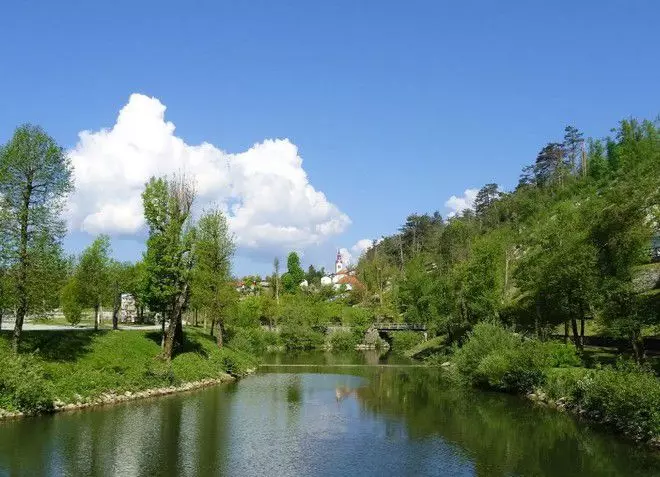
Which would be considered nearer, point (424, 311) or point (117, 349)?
point (117, 349)

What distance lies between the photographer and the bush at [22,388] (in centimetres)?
3155

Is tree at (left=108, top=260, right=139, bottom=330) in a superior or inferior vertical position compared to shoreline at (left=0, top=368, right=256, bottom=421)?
superior

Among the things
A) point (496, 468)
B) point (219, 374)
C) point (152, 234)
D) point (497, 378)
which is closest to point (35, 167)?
point (152, 234)

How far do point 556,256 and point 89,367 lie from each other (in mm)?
39779

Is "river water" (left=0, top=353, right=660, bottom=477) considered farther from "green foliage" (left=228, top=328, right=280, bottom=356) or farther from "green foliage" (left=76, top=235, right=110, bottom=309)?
"green foliage" (left=228, top=328, right=280, bottom=356)

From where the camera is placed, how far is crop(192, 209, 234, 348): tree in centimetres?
5931

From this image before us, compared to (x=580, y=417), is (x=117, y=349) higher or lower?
higher

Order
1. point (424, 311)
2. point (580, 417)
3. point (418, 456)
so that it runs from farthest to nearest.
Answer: point (424, 311), point (580, 417), point (418, 456)

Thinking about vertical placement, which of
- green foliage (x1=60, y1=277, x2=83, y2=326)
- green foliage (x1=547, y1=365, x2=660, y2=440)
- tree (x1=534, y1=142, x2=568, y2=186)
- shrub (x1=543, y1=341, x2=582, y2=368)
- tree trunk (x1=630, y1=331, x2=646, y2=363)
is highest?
tree (x1=534, y1=142, x2=568, y2=186)

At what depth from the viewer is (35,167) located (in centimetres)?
3812

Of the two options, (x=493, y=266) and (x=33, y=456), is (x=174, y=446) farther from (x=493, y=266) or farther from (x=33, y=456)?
(x=493, y=266)

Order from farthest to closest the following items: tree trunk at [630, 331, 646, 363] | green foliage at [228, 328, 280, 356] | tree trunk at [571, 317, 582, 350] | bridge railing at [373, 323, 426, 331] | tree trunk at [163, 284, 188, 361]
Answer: bridge railing at [373, 323, 426, 331] < green foliage at [228, 328, 280, 356] < tree trunk at [571, 317, 582, 350] < tree trunk at [163, 284, 188, 361] < tree trunk at [630, 331, 646, 363]

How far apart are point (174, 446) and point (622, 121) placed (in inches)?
4682

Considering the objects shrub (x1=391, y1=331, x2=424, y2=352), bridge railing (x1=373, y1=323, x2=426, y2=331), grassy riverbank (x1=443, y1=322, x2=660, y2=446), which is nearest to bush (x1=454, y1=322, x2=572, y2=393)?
grassy riverbank (x1=443, y1=322, x2=660, y2=446)
